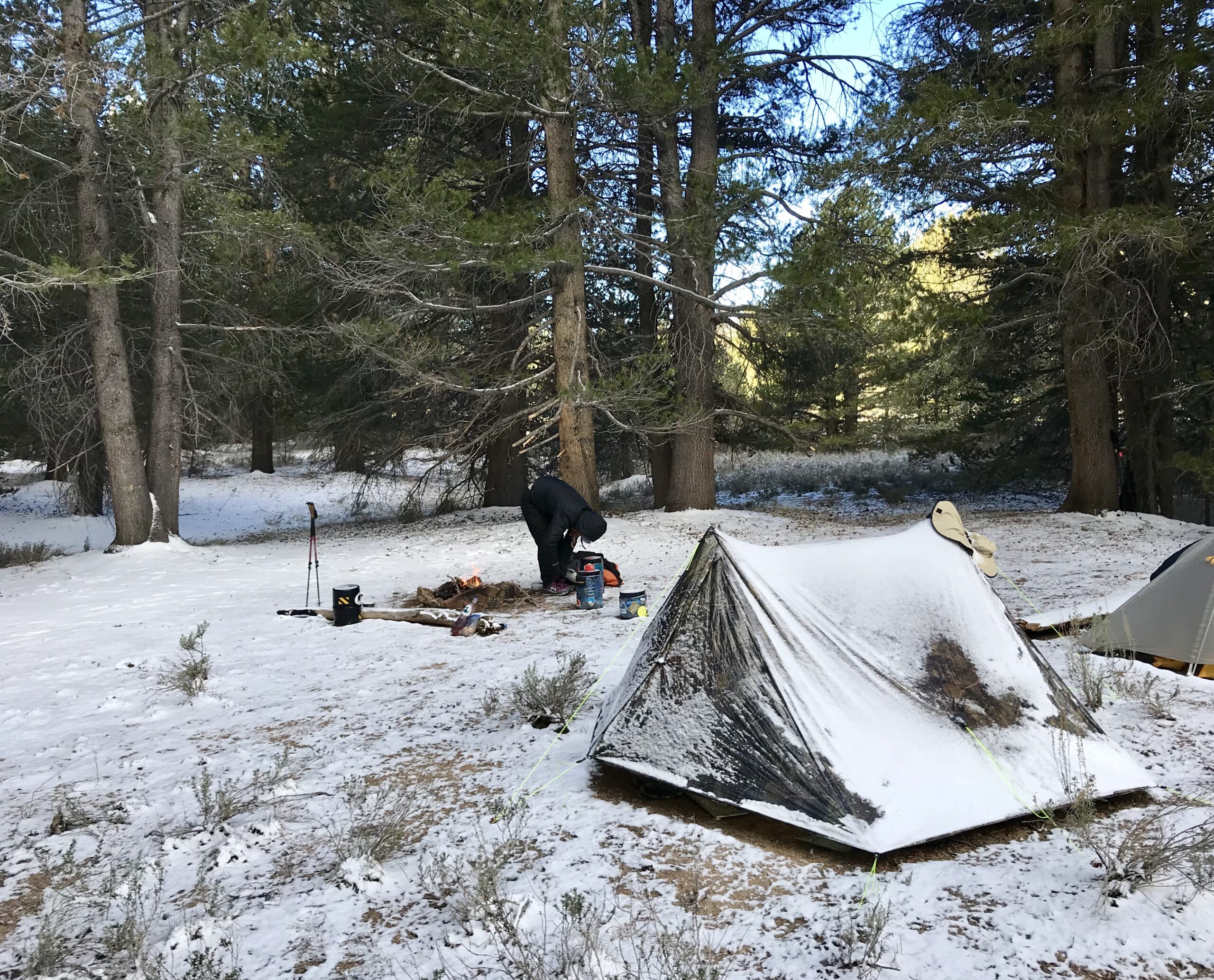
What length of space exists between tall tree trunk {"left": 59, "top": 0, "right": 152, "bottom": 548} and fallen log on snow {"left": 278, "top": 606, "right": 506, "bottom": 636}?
5.24 m

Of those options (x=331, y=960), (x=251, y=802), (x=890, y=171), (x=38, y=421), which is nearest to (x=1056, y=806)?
(x=331, y=960)

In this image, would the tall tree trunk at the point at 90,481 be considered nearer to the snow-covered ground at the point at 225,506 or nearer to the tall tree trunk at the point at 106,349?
the snow-covered ground at the point at 225,506

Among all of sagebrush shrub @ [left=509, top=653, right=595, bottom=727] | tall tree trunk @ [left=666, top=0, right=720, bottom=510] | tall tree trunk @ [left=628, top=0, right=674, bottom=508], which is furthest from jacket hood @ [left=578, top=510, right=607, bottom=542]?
tall tree trunk @ [left=628, top=0, right=674, bottom=508]

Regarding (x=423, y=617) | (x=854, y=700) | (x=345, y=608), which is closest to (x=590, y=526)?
(x=423, y=617)

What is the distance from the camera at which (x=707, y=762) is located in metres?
3.89

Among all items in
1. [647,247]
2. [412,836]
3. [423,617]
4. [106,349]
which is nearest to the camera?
[412,836]

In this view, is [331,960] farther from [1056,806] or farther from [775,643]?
[1056,806]

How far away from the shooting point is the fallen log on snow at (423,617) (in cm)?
735

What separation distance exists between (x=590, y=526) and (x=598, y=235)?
5862 mm

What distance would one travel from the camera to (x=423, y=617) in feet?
25.5

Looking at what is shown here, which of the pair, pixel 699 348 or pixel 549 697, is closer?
pixel 549 697

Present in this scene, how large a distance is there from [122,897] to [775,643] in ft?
9.68

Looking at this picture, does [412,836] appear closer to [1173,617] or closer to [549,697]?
[549,697]

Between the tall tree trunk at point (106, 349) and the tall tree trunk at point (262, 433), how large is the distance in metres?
4.38
